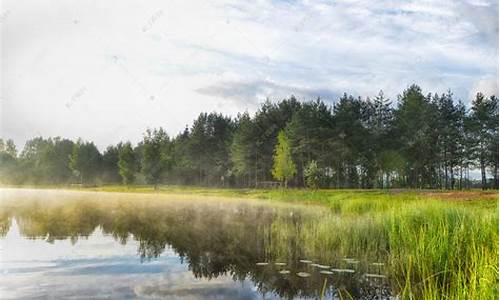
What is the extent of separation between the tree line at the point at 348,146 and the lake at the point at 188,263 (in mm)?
32565

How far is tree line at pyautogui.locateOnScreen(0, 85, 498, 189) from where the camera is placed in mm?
56812

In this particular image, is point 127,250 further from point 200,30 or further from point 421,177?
point 421,177

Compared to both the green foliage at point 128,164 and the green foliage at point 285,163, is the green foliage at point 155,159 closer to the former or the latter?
the green foliage at point 128,164

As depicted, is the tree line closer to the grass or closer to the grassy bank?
the grass

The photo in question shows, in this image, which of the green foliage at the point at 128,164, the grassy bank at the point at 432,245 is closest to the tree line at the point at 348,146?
the green foliage at the point at 128,164

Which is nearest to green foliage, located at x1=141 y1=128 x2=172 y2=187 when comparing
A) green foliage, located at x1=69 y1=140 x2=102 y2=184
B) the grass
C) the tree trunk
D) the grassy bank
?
green foliage, located at x1=69 y1=140 x2=102 y2=184

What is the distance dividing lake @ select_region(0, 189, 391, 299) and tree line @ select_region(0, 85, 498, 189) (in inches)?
1282

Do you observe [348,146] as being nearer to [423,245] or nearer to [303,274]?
[303,274]

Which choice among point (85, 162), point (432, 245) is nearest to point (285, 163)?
point (432, 245)

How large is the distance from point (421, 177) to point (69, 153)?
6861cm

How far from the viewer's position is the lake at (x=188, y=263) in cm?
1043

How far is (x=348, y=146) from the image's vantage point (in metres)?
60.3

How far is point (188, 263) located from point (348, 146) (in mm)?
48820

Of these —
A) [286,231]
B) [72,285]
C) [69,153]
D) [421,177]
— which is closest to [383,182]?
[421,177]
